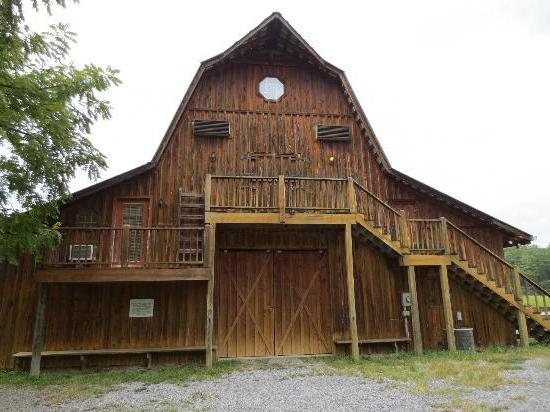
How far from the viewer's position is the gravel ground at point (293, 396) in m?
6.59

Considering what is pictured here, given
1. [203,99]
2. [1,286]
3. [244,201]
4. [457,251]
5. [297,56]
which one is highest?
[297,56]

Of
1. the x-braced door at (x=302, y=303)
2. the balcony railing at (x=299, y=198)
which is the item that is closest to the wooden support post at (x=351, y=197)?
the balcony railing at (x=299, y=198)

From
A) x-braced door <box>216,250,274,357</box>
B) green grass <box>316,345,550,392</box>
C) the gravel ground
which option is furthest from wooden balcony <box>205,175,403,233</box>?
the gravel ground

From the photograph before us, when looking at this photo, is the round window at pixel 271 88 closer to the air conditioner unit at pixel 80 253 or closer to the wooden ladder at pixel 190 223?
the wooden ladder at pixel 190 223

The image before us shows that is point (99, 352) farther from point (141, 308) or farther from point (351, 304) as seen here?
point (351, 304)

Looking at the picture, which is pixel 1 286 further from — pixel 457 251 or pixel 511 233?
pixel 511 233

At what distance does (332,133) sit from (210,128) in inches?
163

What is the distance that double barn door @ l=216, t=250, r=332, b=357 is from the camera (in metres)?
12.0

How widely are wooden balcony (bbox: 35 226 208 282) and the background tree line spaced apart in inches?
2759

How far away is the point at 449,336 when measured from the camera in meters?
11.8

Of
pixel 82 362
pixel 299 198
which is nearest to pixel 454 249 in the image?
pixel 299 198

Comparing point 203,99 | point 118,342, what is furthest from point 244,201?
point 118,342

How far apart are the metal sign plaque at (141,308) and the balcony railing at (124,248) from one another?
1026 millimetres

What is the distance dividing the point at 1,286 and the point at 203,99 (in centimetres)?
813
